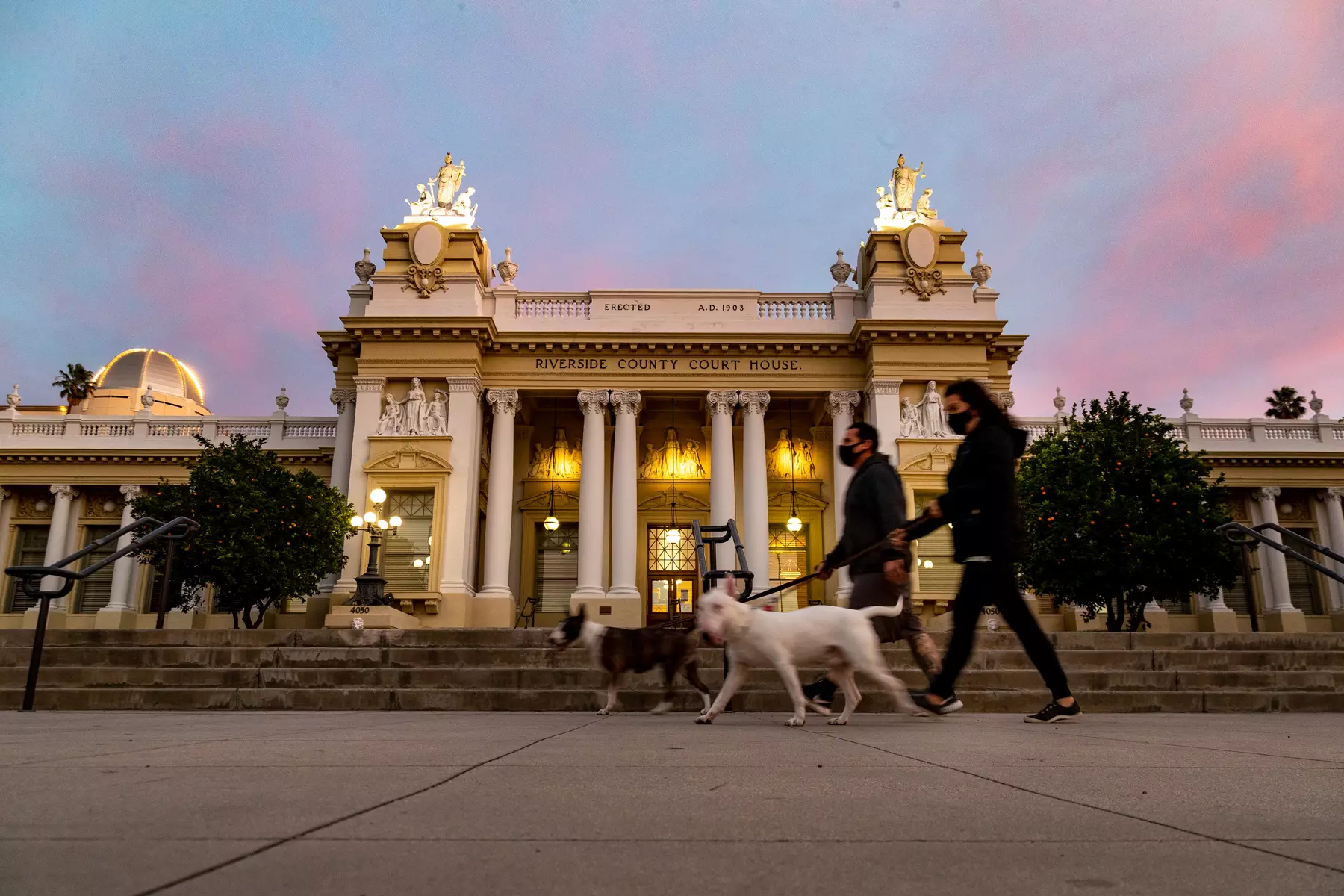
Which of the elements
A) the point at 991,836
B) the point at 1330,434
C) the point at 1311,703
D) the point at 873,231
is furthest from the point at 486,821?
the point at 1330,434

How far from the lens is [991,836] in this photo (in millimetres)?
1777

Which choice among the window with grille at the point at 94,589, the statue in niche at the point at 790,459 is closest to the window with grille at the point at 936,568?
the statue in niche at the point at 790,459

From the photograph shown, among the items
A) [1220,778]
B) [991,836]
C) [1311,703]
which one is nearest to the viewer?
[991,836]

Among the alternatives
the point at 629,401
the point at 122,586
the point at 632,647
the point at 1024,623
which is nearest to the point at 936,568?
the point at 629,401

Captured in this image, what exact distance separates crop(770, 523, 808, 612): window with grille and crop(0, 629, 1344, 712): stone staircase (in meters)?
14.6

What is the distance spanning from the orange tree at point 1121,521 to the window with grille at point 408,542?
14730mm

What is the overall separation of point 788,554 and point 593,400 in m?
7.83

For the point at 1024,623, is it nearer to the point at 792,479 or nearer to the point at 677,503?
the point at 792,479

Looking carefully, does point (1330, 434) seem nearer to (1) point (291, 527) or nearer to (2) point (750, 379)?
(2) point (750, 379)

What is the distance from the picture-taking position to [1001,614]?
513 cm

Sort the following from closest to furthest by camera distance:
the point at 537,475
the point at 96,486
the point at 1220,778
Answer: the point at 1220,778 < the point at 537,475 < the point at 96,486

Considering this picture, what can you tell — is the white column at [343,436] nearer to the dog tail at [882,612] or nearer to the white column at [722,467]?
the white column at [722,467]

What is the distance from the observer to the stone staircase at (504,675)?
8727 millimetres

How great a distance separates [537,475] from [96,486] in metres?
15.8
